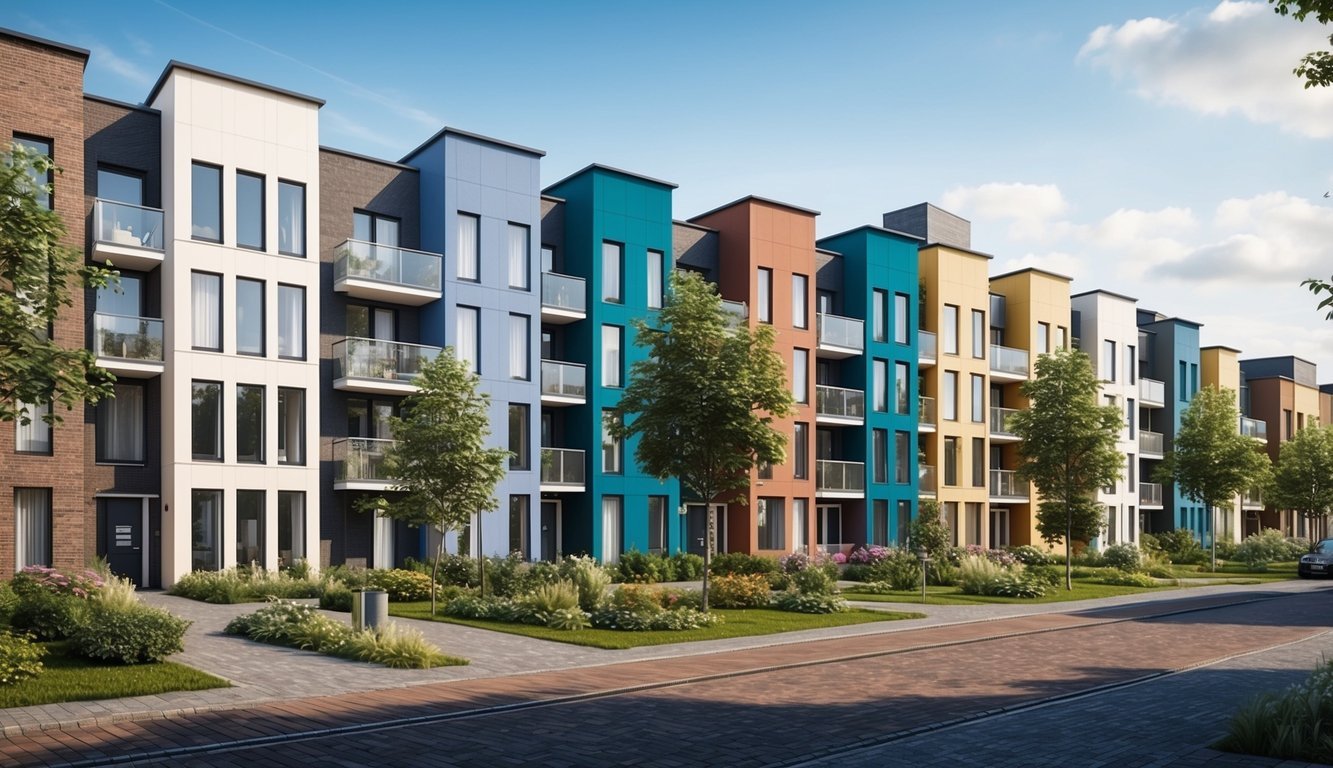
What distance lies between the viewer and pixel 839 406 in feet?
137

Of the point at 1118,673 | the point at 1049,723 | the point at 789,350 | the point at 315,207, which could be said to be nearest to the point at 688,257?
the point at 789,350

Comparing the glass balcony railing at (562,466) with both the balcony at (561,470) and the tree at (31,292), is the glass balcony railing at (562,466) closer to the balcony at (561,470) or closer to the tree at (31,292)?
the balcony at (561,470)

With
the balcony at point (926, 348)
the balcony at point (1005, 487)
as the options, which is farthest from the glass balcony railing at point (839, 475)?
the balcony at point (1005, 487)

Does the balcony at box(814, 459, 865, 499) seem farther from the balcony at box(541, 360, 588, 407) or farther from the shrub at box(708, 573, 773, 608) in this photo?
the shrub at box(708, 573, 773, 608)

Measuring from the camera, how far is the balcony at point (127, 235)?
26266 mm

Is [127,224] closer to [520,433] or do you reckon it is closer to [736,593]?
[520,433]

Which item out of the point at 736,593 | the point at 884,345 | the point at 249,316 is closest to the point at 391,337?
the point at 249,316

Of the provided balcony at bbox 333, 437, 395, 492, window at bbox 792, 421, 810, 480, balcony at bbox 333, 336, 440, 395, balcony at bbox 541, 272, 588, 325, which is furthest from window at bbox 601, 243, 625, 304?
balcony at bbox 333, 437, 395, 492

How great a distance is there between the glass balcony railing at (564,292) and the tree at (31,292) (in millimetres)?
21687

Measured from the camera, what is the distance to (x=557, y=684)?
13078 mm

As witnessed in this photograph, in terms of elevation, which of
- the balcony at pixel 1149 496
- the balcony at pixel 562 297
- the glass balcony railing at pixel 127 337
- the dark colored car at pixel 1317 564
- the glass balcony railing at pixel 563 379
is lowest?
the dark colored car at pixel 1317 564

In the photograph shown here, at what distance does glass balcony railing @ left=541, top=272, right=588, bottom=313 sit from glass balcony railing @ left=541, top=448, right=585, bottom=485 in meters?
4.55

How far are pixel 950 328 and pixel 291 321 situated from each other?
28131mm

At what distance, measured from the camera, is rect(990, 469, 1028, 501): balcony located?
158 ft
